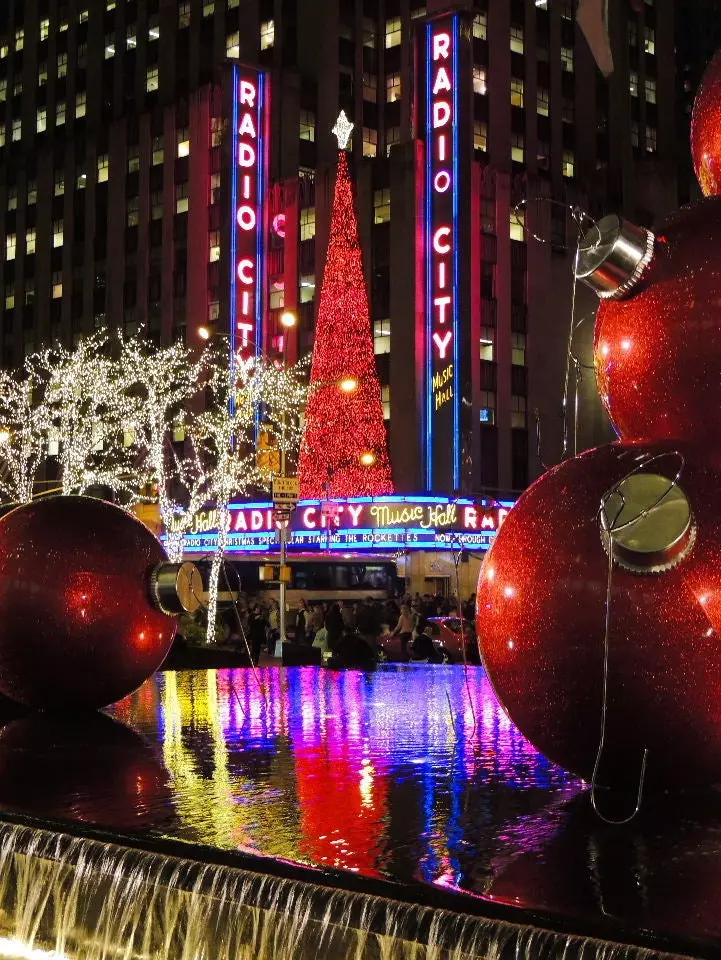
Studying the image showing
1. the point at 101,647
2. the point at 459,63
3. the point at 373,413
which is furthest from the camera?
the point at 459,63

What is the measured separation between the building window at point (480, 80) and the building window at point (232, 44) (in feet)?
50.6

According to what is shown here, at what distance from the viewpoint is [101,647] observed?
28.5 ft

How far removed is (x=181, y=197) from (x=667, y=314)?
6250cm

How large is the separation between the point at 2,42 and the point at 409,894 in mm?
93471

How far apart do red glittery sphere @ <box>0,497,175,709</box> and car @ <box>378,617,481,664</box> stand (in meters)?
12.9

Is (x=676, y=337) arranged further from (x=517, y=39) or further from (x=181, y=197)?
(x=181, y=197)

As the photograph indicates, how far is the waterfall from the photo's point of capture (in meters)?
3.82

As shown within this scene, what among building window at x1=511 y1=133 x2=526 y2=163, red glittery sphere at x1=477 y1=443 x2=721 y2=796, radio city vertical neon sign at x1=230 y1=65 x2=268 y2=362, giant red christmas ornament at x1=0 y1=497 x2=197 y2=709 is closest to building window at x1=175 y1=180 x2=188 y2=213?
radio city vertical neon sign at x1=230 y1=65 x2=268 y2=362

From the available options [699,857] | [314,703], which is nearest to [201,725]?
[314,703]

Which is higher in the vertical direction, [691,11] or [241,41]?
[691,11]

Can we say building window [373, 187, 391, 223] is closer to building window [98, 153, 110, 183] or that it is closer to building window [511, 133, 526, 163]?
building window [511, 133, 526, 163]

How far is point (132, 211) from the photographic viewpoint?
2682 inches

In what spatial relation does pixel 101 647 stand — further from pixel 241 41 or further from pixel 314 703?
pixel 241 41

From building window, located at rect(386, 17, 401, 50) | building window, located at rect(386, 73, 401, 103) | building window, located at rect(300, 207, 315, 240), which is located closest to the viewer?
building window, located at rect(300, 207, 315, 240)
